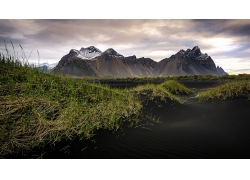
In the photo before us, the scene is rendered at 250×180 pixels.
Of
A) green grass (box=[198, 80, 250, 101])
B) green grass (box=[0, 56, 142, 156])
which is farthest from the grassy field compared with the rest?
green grass (box=[198, 80, 250, 101])

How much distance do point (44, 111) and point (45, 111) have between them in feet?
0.27

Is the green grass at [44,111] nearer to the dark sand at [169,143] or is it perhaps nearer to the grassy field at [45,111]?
the grassy field at [45,111]

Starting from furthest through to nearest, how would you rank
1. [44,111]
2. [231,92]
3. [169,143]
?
[231,92]
[44,111]
[169,143]

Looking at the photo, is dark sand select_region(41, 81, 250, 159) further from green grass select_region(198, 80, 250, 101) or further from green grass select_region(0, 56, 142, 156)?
green grass select_region(198, 80, 250, 101)

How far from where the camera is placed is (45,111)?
141 inches

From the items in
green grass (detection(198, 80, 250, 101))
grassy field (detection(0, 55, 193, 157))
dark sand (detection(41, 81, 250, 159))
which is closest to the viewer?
dark sand (detection(41, 81, 250, 159))

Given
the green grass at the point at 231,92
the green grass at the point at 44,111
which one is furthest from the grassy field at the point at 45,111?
the green grass at the point at 231,92

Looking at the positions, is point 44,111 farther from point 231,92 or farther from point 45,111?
point 231,92

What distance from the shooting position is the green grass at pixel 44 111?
9.48 feet

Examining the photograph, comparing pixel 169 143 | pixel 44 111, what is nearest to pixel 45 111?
pixel 44 111

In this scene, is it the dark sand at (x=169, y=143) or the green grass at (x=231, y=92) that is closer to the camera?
the dark sand at (x=169, y=143)

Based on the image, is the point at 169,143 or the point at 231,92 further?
the point at 231,92

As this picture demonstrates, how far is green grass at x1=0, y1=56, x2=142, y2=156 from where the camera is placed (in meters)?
2.89

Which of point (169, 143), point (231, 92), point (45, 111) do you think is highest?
point (231, 92)
